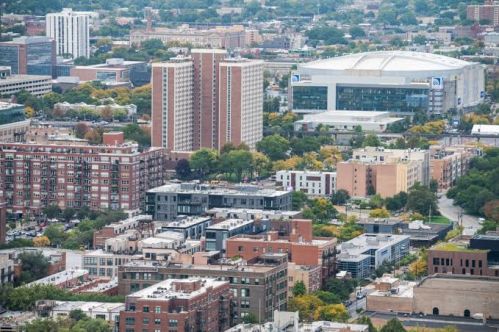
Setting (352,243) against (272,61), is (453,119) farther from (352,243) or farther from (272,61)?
(352,243)

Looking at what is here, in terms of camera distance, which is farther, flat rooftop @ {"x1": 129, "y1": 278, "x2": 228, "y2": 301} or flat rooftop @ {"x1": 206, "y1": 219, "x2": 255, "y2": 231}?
flat rooftop @ {"x1": 206, "y1": 219, "x2": 255, "y2": 231}

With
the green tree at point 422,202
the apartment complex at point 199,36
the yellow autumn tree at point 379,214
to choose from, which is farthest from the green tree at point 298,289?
the apartment complex at point 199,36

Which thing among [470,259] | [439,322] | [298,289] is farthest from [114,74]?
[439,322]

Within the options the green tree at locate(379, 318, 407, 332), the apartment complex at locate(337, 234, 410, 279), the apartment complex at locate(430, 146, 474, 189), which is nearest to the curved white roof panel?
the apartment complex at locate(430, 146, 474, 189)

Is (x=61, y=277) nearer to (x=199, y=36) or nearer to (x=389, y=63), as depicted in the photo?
(x=389, y=63)

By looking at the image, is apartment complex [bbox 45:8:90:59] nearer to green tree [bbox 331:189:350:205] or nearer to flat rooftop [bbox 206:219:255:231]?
green tree [bbox 331:189:350:205]

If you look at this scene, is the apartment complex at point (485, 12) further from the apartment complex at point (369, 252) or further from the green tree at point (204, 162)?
the apartment complex at point (369, 252)

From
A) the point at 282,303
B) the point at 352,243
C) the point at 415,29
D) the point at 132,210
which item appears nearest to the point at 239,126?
the point at 132,210
